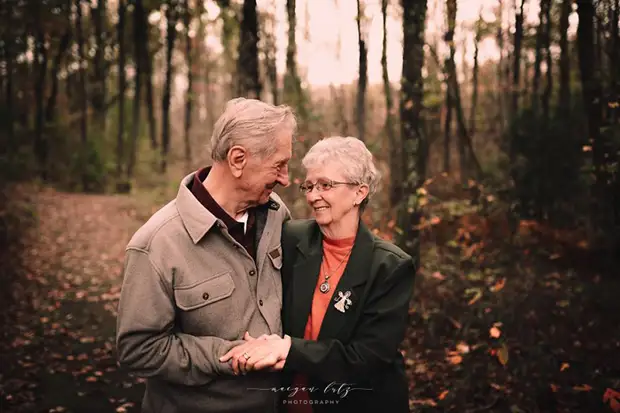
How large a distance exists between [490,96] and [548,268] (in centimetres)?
883

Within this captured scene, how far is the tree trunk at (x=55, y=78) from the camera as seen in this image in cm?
1777

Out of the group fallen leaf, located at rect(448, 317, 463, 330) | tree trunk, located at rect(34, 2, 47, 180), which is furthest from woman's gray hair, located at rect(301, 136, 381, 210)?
tree trunk, located at rect(34, 2, 47, 180)

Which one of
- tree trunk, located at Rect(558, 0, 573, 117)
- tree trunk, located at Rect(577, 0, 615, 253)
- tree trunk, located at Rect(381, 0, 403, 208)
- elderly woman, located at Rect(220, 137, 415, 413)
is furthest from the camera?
tree trunk, located at Rect(381, 0, 403, 208)

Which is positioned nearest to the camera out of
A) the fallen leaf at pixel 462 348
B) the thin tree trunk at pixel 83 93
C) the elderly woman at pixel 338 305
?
the elderly woman at pixel 338 305

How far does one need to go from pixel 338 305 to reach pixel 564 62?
732 centimetres

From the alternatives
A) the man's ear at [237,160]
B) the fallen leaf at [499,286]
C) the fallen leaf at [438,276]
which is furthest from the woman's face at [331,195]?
the fallen leaf at [438,276]

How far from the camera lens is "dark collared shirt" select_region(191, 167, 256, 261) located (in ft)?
8.23

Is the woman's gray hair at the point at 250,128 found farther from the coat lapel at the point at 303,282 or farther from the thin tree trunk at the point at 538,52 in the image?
the thin tree trunk at the point at 538,52

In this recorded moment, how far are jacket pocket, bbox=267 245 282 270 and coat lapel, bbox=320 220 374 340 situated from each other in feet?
1.07

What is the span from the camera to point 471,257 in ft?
25.4

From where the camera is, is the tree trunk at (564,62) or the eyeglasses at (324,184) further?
the tree trunk at (564,62)

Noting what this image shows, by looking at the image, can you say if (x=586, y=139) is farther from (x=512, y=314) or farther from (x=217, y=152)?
(x=217, y=152)

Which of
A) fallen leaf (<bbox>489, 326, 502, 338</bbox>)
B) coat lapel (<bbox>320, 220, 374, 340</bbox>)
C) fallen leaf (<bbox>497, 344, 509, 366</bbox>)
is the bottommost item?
fallen leaf (<bbox>497, 344, 509, 366</bbox>)

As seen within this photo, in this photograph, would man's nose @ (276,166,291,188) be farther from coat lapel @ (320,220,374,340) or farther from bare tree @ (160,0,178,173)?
bare tree @ (160,0,178,173)
